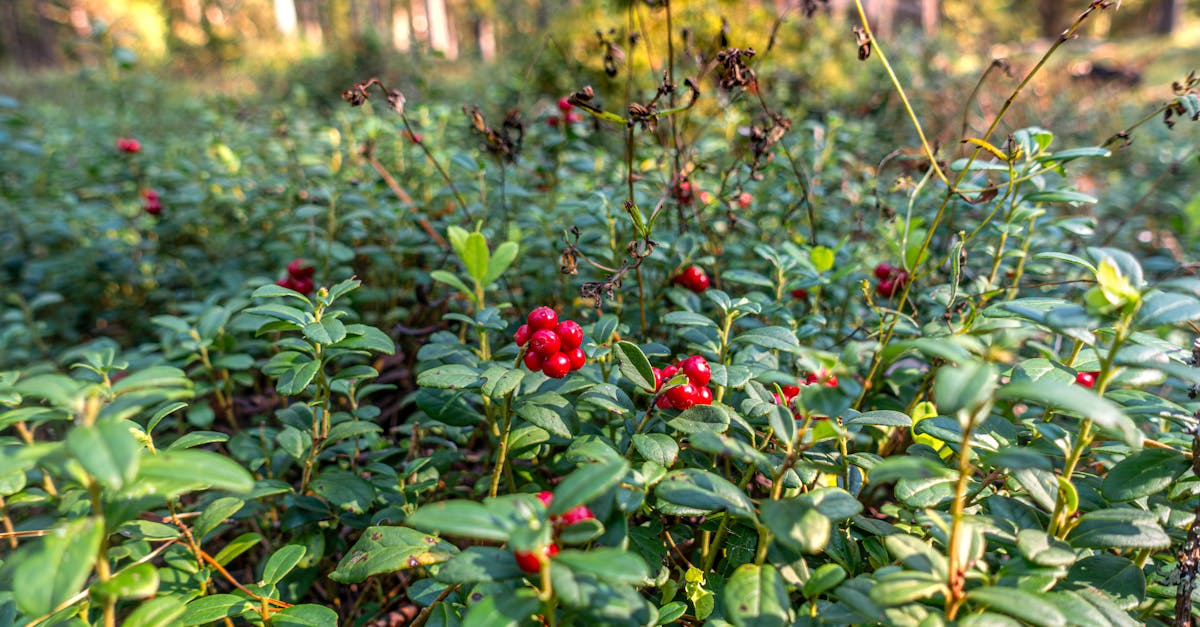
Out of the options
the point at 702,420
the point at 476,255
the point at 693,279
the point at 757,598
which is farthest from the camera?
the point at 693,279

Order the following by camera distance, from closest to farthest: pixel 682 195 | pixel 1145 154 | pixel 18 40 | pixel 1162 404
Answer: pixel 1162 404, pixel 682 195, pixel 1145 154, pixel 18 40

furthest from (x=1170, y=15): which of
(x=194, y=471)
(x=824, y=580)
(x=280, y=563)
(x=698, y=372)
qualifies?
(x=194, y=471)

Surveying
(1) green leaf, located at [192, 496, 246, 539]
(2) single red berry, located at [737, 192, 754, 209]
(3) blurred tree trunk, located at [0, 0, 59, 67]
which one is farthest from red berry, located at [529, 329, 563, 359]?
(3) blurred tree trunk, located at [0, 0, 59, 67]

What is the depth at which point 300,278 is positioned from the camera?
8.05 feet

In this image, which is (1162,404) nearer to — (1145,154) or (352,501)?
(352,501)

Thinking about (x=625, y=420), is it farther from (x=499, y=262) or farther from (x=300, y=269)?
(x=300, y=269)

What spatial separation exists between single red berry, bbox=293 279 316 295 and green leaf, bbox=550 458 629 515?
5.77ft

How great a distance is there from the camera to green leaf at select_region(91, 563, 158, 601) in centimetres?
94

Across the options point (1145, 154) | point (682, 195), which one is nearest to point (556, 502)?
point (682, 195)

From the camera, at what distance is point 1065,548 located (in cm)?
108

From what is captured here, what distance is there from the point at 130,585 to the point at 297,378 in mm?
564

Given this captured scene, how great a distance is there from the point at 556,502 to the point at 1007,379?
113cm

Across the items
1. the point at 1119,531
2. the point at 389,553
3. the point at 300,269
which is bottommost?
the point at 389,553

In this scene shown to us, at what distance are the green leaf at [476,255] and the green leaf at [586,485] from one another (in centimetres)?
81
